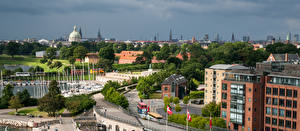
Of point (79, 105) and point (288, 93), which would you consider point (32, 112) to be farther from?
point (288, 93)

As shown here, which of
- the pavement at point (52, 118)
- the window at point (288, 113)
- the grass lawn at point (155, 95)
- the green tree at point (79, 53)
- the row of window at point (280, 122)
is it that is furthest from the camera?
the green tree at point (79, 53)

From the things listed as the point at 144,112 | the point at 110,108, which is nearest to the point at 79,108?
the point at 110,108

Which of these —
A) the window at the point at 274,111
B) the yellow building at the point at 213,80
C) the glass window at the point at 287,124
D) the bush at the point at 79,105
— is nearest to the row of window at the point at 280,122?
the glass window at the point at 287,124

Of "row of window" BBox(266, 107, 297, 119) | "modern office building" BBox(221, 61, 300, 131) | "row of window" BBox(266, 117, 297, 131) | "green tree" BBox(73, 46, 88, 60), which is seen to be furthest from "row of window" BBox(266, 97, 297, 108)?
"green tree" BBox(73, 46, 88, 60)

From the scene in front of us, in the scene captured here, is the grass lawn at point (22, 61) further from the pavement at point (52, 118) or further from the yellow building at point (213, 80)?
the yellow building at point (213, 80)

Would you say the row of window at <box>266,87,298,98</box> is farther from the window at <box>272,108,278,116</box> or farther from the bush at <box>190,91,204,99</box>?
the bush at <box>190,91,204,99</box>

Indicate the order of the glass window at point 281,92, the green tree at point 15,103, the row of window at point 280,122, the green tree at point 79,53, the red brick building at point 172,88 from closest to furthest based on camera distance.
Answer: the row of window at point 280,122 → the glass window at point 281,92 → the green tree at point 15,103 → the red brick building at point 172,88 → the green tree at point 79,53

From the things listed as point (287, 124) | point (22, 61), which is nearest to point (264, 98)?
point (287, 124)

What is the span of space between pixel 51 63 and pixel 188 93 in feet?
311

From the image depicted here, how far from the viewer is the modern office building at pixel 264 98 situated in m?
46.4

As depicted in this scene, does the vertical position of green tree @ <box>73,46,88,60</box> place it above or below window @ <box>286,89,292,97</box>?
above

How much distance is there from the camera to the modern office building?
152 feet

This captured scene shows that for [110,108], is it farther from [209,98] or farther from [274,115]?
[274,115]

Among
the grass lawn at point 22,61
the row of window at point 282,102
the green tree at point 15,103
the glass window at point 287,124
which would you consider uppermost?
the grass lawn at point 22,61
